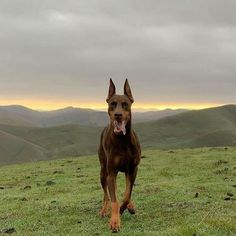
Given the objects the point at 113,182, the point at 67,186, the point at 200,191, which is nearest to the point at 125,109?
the point at 113,182

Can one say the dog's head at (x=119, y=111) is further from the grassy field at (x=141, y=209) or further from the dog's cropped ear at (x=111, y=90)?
the grassy field at (x=141, y=209)

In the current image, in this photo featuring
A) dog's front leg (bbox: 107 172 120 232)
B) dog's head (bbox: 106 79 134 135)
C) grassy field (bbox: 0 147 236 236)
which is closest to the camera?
dog's head (bbox: 106 79 134 135)

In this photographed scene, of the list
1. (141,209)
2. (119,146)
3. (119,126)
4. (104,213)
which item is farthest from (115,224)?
(141,209)

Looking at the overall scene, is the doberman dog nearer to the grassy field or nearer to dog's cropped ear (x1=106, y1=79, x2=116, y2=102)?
dog's cropped ear (x1=106, y1=79, x2=116, y2=102)

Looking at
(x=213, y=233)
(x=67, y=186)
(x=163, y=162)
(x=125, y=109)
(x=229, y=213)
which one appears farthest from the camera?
(x=163, y=162)

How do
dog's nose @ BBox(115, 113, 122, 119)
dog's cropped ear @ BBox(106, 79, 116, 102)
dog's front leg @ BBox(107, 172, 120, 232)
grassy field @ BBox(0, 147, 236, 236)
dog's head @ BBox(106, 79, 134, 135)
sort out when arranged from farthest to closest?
dog's cropped ear @ BBox(106, 79, 116, 102)
grassy field @ BBox(0, 147, 236, 236)
dog's front leg @ BBox(107, 172, 120, 232)
dog's head @ BBox(106, 79, 134, 135)
dog's nose @ BBox(115, 113, 122, 119)

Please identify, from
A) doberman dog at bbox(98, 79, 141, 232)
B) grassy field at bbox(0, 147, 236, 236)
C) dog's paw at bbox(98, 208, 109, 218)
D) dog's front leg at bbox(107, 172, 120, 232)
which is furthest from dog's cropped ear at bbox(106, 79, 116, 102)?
dog's paw at bbox(98, 208, 109, 218)

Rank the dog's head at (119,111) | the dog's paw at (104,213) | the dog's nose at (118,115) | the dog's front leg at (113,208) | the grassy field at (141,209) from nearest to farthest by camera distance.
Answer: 1. the dog's nose at (118,115)
2. the dog's head at (119,111)
3. the dog's front leg at (113,208)
4. the grassy field at (141,209)
5. the dog's paw at (104,213)

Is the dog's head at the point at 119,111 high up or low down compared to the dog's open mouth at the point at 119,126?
up

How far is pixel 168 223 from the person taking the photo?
1282 cm

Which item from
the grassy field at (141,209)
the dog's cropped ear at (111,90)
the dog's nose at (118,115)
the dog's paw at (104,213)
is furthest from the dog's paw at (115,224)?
the dog's cropped ear at (111,90)

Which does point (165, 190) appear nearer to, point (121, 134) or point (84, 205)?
point (84, 205)

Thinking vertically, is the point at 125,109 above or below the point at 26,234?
above

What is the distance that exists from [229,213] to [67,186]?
1223 cm
